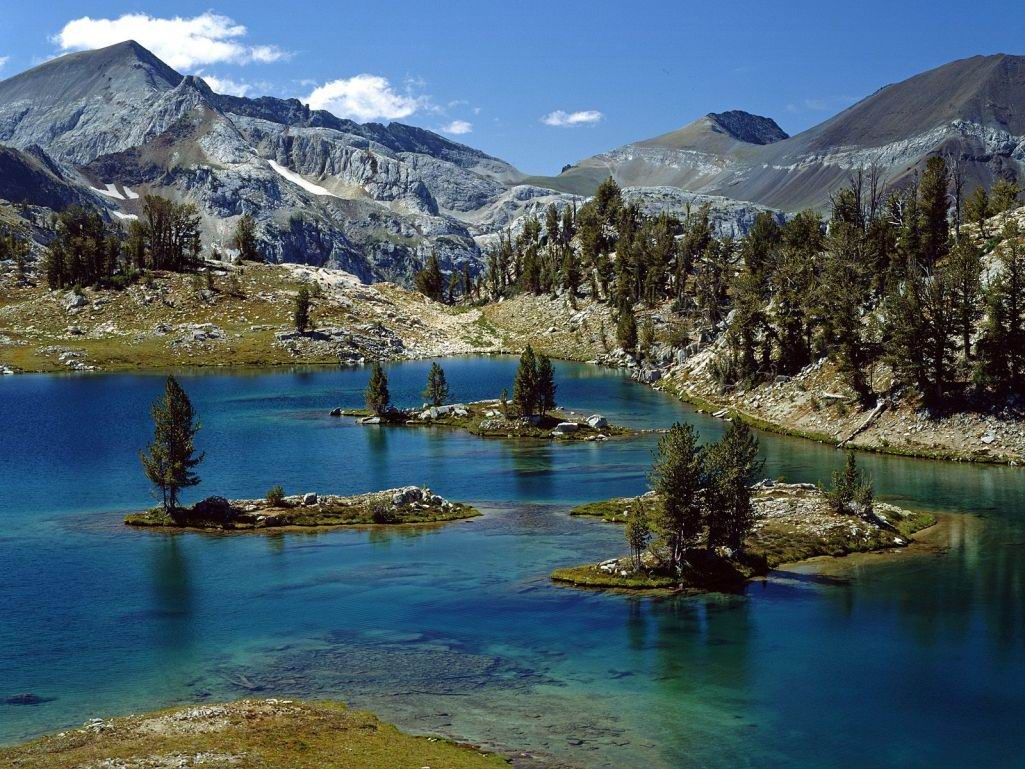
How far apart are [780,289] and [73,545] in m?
113

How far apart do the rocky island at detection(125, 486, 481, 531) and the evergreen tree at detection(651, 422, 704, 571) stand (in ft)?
82.1

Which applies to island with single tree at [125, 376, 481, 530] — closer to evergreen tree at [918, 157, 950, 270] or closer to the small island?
the small island

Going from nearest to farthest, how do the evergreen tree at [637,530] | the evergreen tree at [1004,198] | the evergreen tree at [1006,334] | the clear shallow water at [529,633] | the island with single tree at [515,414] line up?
the clear shallow water at [529,633] < the evergreen tree at [637,530] < the evergreen tree at [1006,334] < the island with single tree at [515,414] < the evergreen tree at [1004,198]

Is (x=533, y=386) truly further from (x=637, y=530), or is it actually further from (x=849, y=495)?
(x=637, y=530)

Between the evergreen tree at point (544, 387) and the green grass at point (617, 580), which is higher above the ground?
the evergreen tree at point (544, 387)

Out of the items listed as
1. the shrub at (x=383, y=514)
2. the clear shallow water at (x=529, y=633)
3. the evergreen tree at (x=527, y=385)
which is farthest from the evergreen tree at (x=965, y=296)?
the shrub at (x=383, y=514)

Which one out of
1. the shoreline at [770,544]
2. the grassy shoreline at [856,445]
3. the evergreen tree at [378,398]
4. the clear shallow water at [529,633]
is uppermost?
the evergreen tree at [378,398]

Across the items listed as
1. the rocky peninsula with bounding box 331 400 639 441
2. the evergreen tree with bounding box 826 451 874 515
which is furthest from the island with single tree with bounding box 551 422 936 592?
the rocky peninsula with bounding box 331 400 639 441

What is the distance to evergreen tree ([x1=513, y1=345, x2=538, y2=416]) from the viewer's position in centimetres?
13325

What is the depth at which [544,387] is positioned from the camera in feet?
447

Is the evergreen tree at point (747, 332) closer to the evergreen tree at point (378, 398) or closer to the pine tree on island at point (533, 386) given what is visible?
the pine tree on island at point (533, 386)

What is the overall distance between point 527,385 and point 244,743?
95.6 metres

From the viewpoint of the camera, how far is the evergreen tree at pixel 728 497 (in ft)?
234

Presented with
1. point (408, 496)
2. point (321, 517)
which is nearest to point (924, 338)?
point (408, 496)
